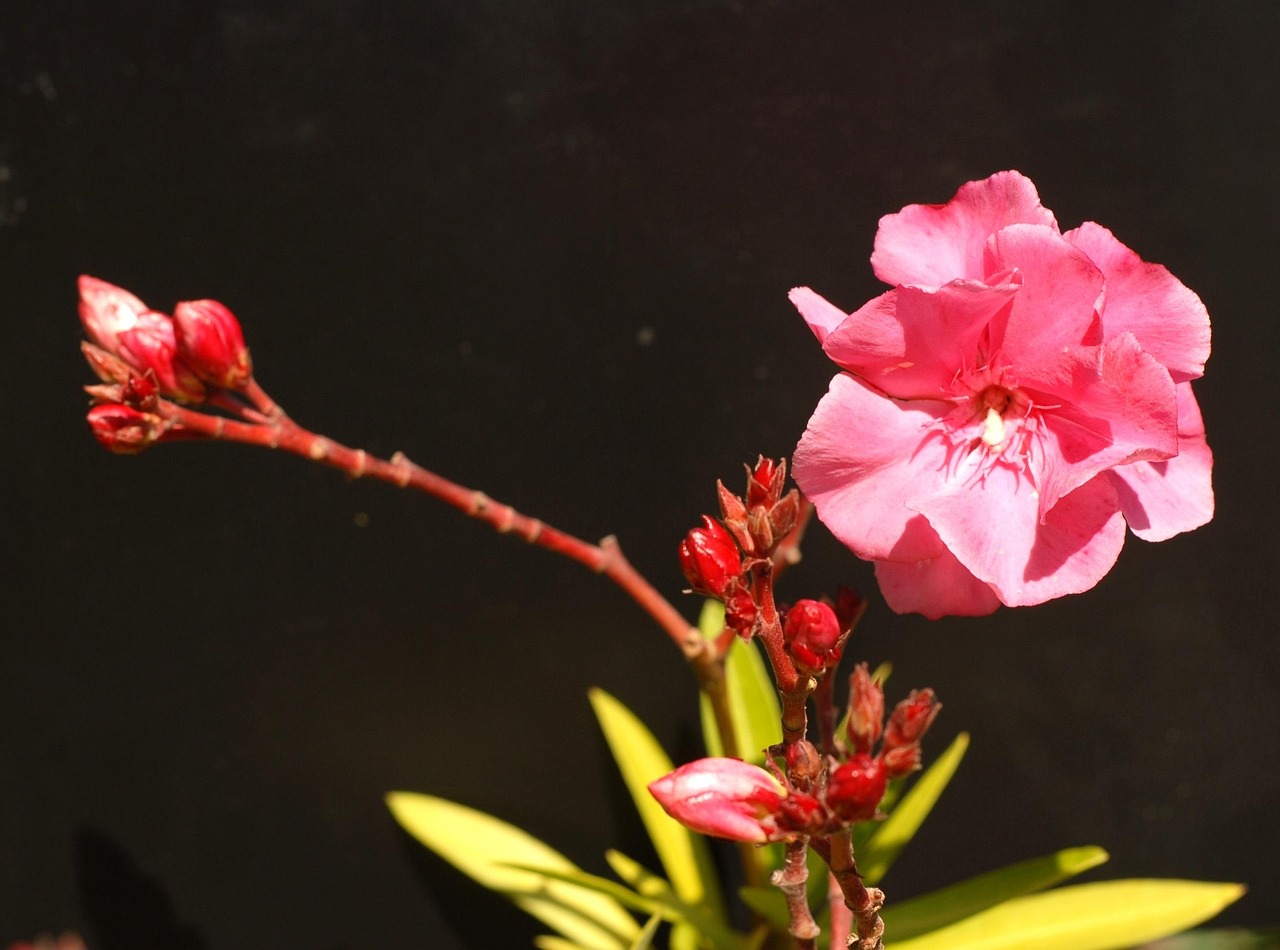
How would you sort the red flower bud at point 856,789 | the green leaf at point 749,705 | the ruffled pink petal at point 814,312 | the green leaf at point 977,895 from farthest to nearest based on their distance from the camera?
the green leaf at point 749,705 < the green leaf at point 977,895 < the ruffled pink petal at point 814,312 < the red flower bud at point 856,789

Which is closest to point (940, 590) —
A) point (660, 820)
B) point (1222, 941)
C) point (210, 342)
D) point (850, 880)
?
point (850, 880)

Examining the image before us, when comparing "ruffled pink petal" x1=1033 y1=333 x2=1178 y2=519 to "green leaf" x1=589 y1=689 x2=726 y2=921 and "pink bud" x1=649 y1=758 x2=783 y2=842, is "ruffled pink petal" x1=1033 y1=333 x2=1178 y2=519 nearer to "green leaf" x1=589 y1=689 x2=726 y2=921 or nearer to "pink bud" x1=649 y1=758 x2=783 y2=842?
"pink bud" x1=649 y1=758 x2=783 y2=842

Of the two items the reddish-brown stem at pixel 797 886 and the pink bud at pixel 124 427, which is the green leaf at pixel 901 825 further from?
the pink bud at pixel 124 427

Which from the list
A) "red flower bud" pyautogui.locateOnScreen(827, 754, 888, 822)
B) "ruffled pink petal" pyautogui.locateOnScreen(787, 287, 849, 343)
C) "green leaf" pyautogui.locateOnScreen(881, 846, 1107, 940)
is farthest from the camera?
"green leaf" pyautogui.locateOnScreen(881, 846, 1107, 940)

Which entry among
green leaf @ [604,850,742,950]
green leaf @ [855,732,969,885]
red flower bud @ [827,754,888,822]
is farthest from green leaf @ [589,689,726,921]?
red flower bud @ [827,754,888,822]

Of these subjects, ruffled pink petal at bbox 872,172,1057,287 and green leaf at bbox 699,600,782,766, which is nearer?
ruffled pink petal at bbox 872,172,1057,287

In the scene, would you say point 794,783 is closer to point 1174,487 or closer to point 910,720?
point 910,720

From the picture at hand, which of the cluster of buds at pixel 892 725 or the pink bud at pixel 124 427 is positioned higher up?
A: the pink bud at pixel 124 427

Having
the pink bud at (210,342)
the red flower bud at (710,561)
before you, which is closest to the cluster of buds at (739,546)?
the red flower bud at (710,561)
